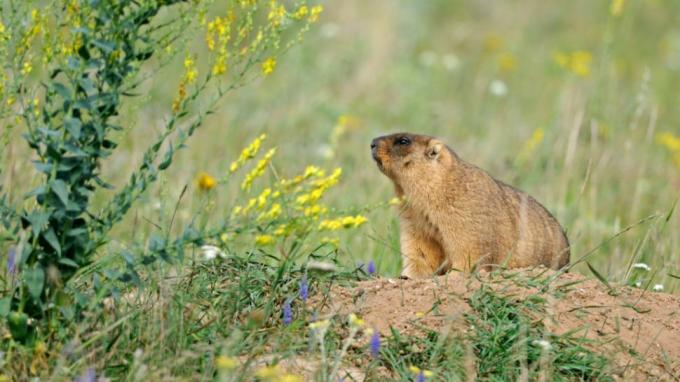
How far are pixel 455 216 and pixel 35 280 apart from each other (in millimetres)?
2636

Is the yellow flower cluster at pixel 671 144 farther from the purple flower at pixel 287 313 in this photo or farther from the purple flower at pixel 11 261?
the purple flower at pixel 11 261

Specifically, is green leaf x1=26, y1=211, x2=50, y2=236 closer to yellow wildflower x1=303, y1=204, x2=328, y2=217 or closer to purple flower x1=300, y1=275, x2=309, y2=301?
yellow wildflower x1=303, y1=204, x2=328, y2=217

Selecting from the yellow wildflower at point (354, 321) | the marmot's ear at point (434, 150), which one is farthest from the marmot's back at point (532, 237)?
the yellow wildflower at point (354, 321)

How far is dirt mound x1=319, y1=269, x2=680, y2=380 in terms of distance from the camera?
4500mm

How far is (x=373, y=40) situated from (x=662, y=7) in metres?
7.07

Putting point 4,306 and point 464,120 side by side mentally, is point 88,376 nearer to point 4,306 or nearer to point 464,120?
point 4,306

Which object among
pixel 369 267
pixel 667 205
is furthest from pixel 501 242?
pixel 667 205

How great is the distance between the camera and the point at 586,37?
1639 centimetres

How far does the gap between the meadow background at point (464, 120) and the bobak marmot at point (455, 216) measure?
0.27 metres

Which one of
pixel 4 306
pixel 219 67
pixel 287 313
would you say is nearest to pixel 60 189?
pixel 4 306

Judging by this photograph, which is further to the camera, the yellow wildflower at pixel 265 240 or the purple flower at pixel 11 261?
the purple flower at pixel 11 261

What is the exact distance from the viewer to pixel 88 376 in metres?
3.65

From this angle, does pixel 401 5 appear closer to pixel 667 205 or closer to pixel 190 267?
pixel 667 205

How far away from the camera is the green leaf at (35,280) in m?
3.93
